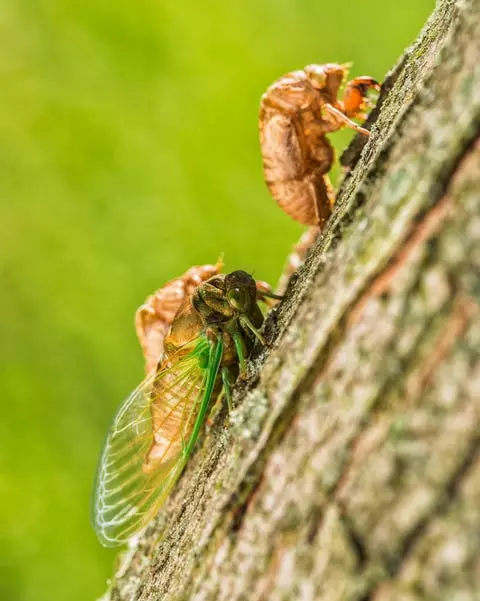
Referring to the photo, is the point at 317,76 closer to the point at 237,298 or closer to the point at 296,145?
the point at 296,145

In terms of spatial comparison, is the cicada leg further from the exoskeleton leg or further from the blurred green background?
the blurred green background

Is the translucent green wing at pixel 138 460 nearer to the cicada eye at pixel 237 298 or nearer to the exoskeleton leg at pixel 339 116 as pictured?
the cicada eye at pixel 237 298

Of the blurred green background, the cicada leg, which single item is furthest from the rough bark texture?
the blurred green background

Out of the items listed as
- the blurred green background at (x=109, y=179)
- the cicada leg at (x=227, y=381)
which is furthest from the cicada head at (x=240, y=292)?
the blurred green background at (x=109, y=179)

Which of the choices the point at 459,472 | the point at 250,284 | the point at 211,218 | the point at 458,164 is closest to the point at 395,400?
the point at 459,472

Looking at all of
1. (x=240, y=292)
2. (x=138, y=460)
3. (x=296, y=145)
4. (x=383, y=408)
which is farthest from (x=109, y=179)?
(x=383, y=408)

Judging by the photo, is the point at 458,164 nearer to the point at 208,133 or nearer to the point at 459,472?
the point at 459,472

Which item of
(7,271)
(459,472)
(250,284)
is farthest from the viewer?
(7,271)
